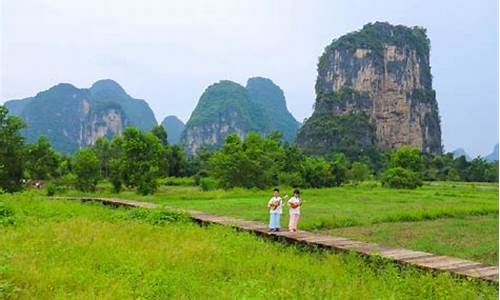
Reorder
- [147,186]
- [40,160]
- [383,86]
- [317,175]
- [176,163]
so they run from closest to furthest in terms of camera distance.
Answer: [147,186], [40,160], [317,175], [176,163], [383,86]

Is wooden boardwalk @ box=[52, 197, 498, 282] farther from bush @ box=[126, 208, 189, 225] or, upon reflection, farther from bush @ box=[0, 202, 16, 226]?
bush @ box=[0, 202, 16, 226]

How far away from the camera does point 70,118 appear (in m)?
148

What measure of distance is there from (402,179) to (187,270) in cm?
4095

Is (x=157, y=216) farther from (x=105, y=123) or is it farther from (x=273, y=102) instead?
(x=273, y=102)

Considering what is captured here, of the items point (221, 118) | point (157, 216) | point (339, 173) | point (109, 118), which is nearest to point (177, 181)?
point (339, 173)

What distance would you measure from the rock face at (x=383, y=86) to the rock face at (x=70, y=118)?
185 feet

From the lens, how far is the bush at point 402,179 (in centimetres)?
4472

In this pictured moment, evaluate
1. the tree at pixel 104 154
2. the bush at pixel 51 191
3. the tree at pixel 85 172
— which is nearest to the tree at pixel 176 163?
the tree at pixel 104 154

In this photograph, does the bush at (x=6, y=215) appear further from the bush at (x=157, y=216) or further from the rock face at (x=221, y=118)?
the rock face at (x=221, y=118)

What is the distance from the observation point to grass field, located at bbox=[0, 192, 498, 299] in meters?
5.48

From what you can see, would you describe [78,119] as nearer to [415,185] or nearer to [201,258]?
[415,185]

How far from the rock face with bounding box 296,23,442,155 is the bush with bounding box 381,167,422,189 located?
57809 mm

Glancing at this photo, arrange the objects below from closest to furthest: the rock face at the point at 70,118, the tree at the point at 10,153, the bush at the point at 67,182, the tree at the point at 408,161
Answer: the tree at the point at 10,153 → the bush at the point at 67,182 → the tree at the point at 408,161 → the rock face at the point at 70,118

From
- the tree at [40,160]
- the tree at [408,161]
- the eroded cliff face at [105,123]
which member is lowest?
the tree at [40,160]
